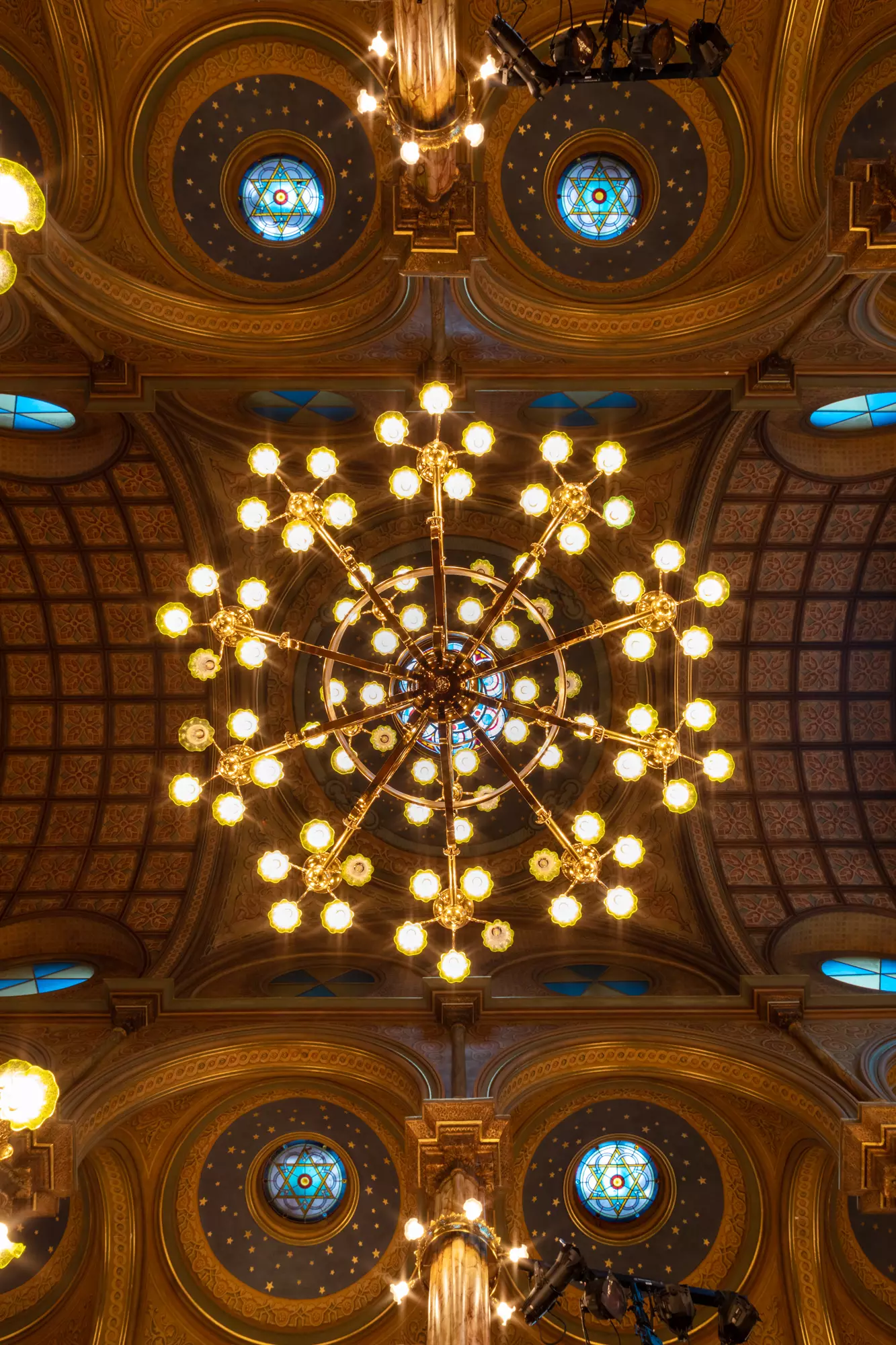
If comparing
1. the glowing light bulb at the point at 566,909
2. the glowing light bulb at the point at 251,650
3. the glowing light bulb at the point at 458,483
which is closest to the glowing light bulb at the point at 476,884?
the glowing light bulb at the point at 566,909

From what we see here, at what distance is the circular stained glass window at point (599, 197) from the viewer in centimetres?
1145

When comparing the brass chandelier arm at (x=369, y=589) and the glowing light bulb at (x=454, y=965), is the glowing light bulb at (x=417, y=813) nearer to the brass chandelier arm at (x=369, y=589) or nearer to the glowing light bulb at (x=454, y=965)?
the glowing light bulb at (x=454, y=965)

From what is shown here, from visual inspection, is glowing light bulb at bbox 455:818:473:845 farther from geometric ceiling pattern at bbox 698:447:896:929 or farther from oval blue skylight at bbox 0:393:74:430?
oval blue skylight at bbox 0:393:74:430

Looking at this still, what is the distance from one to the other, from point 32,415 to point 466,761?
24.9 ft

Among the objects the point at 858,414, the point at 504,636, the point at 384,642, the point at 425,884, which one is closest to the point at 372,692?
the point at 384,642

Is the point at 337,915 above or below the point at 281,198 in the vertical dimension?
below

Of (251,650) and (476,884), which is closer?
(251,650)

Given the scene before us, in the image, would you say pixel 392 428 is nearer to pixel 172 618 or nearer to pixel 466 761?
pixel 172 618

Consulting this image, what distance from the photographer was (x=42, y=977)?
42.7 ft

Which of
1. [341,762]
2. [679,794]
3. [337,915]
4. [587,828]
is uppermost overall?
[341,762]

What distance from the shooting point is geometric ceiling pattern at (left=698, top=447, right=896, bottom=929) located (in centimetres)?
1390

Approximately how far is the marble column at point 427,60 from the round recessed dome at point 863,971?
11.2 meters

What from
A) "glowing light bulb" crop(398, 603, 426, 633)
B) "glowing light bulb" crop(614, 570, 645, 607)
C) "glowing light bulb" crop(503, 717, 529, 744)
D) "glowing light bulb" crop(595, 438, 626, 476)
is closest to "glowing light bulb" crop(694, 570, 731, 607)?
"glowing light bulb" crop(614, 570, 645, 607)

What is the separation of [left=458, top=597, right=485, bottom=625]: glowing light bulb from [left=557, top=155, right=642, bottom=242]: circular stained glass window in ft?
17.2
